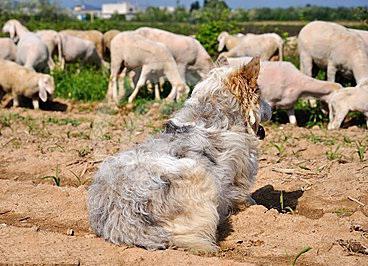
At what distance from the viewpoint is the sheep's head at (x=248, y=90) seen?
5793mm

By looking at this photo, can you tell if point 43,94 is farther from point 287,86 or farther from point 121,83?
point 287,86

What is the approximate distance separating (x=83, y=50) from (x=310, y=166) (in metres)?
15.0

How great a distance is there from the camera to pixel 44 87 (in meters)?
14.7

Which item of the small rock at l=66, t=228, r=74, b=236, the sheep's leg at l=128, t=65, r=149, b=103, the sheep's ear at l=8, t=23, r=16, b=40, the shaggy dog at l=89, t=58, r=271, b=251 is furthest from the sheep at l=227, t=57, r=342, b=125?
A: the sheep's ear at l=8, t=23, r=16, b=40

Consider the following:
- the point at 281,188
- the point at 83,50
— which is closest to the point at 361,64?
the point at 281,188

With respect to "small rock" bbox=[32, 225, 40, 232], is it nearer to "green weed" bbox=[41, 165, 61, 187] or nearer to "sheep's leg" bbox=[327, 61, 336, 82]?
"green weed" bbox=[41, 165, 61, 187]

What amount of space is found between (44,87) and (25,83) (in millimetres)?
526

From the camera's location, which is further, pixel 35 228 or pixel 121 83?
pixel 121 83

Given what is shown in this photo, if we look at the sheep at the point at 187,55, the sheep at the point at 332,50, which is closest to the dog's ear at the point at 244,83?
the sheep at the point at 332,50

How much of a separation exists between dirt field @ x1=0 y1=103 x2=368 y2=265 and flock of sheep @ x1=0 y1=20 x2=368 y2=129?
1.04 metres

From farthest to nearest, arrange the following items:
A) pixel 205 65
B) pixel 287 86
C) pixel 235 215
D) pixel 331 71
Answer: pixel 205 65, pixel 331 71, pixel 287 86, pixel 235 215

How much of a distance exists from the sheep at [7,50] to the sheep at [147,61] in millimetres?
4707

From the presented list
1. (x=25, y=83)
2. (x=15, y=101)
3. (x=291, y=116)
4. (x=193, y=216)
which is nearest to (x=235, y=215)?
(x=193, y=216)

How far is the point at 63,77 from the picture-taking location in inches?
699
